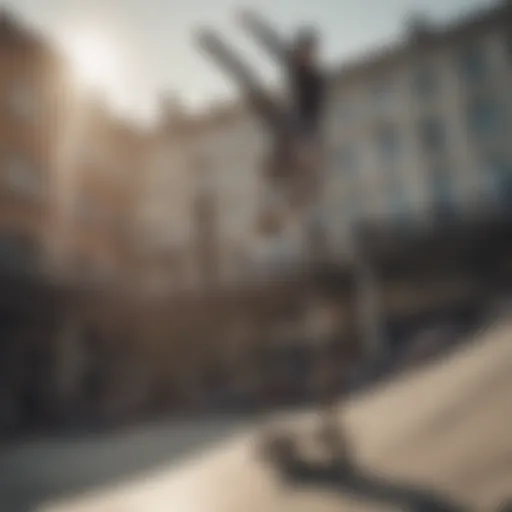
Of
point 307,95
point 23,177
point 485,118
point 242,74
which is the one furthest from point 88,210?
point 485,118

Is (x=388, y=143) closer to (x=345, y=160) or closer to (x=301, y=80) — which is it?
(x=345, y=160)

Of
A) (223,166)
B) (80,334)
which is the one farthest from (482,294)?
(80,334)

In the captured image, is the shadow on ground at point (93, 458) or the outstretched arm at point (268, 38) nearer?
the shadow on ground at point (93, 458)

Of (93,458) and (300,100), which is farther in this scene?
(300,100)

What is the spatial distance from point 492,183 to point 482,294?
32 cm

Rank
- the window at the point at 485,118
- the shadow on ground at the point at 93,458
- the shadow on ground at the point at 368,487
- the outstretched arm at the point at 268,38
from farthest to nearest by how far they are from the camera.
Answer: the outstretched arm at the point at 268,38
the window at the point at 485,118
the shadow on ground at the point at 93,458
the shadow on ground at the point at 368,487

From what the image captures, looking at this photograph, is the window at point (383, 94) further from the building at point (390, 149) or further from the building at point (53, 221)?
the building at point (53, 221)

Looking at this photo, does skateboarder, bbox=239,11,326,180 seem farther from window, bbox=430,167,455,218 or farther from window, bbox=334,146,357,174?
window, bbox=430,167,455,218

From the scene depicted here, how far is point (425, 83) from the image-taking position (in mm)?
1910

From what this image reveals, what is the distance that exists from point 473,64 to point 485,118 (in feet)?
0.59

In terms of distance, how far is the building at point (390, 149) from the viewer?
1.78 m

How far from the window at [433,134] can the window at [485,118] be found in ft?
0.27

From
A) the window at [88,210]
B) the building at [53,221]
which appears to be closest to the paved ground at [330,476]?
the building at [53,221]

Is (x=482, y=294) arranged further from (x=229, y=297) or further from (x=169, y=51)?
(x=169, y=51)
